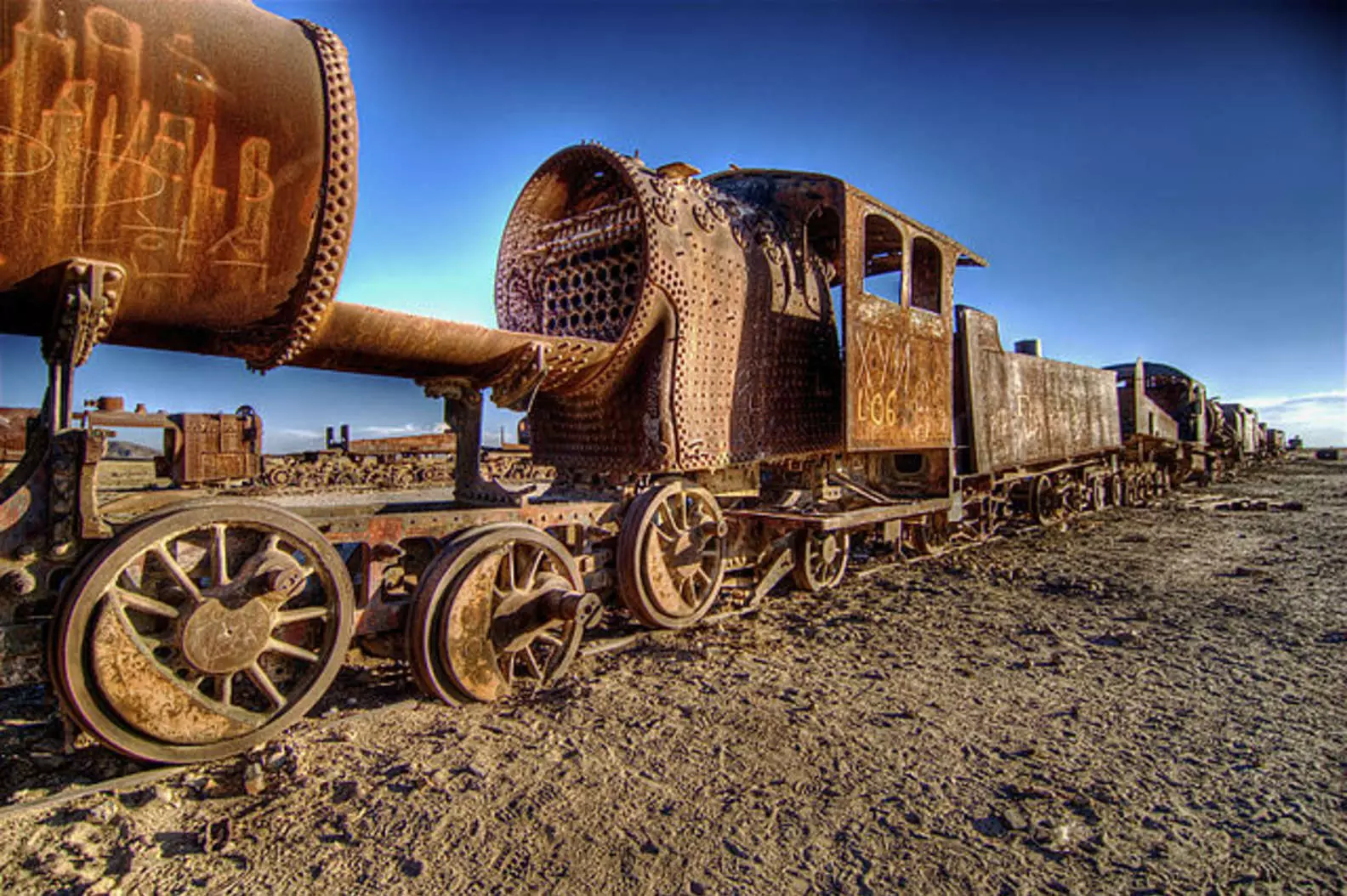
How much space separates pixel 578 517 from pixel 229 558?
A: 1.91 m

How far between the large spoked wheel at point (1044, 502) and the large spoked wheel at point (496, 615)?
28.1 feet

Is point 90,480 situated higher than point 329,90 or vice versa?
point 329,90

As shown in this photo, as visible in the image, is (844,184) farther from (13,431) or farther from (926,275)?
(13,431)

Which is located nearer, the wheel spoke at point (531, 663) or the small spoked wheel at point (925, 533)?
the wheel spoke at point (531, 663)

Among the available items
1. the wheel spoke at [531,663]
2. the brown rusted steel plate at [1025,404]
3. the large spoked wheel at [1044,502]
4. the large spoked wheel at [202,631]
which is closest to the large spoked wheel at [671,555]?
the wheel spoke at [531,663]

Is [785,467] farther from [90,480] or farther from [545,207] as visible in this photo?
[90,480]

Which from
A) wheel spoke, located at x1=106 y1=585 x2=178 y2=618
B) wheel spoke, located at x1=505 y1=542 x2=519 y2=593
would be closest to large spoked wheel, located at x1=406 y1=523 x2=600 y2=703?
wheel spoke, located at x1=505 y1=542 x2=519 y2=593

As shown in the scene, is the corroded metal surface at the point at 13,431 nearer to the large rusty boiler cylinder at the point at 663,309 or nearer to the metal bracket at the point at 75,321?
the large rusty boiler cylinder at the point at 663,309

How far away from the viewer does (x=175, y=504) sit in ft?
9.98

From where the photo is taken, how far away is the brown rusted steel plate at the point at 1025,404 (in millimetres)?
8430

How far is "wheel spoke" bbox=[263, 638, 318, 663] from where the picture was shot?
3129 mm

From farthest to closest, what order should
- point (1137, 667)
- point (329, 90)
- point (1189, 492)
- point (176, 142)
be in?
1. point (1189, 492)
2. point (1137, 667)
3. point (329, 90)
4. point (176, 142)

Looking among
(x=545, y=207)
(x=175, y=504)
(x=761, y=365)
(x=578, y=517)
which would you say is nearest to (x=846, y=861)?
(x=578, y=517)

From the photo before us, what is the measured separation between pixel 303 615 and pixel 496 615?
975 millimetres
